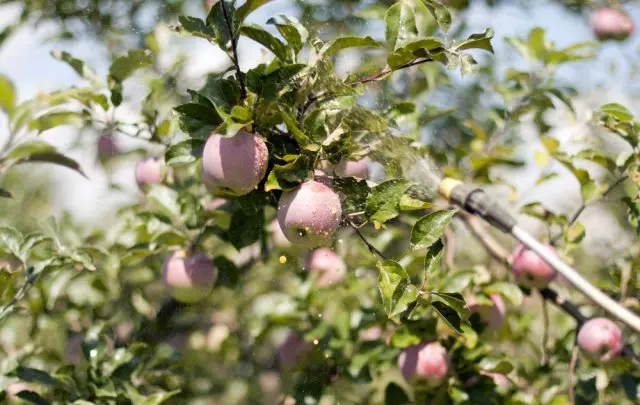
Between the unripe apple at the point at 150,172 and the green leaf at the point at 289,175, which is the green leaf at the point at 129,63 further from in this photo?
the green leaf at the point at 289,175

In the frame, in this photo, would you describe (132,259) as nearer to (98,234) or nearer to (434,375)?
(98,234)

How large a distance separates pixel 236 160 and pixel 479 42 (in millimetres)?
262

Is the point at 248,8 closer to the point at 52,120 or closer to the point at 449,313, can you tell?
the point at 449,313

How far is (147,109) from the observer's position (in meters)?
1.17

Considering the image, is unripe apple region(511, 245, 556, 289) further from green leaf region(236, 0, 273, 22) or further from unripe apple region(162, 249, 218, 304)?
green leaf region(236, 0, 273, 22)

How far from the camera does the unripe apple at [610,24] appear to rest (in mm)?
2156

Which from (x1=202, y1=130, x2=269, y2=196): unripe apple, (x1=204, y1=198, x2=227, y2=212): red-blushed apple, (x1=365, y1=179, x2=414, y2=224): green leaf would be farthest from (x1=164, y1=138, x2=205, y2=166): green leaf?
(x1=204, y1=198, x2=227, y2=212): red-blushed apple

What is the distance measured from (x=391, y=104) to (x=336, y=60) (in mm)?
193

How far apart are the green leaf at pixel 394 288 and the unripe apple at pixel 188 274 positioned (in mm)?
465

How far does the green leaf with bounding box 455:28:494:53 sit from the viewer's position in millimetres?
729

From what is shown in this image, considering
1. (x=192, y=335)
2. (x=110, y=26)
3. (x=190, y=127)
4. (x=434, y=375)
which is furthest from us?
(x=110, y=26)

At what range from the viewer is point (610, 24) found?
2.16m

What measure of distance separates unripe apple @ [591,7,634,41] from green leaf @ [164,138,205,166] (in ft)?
5.54

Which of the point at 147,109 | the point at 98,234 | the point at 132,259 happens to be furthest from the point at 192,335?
the point at 147,109
